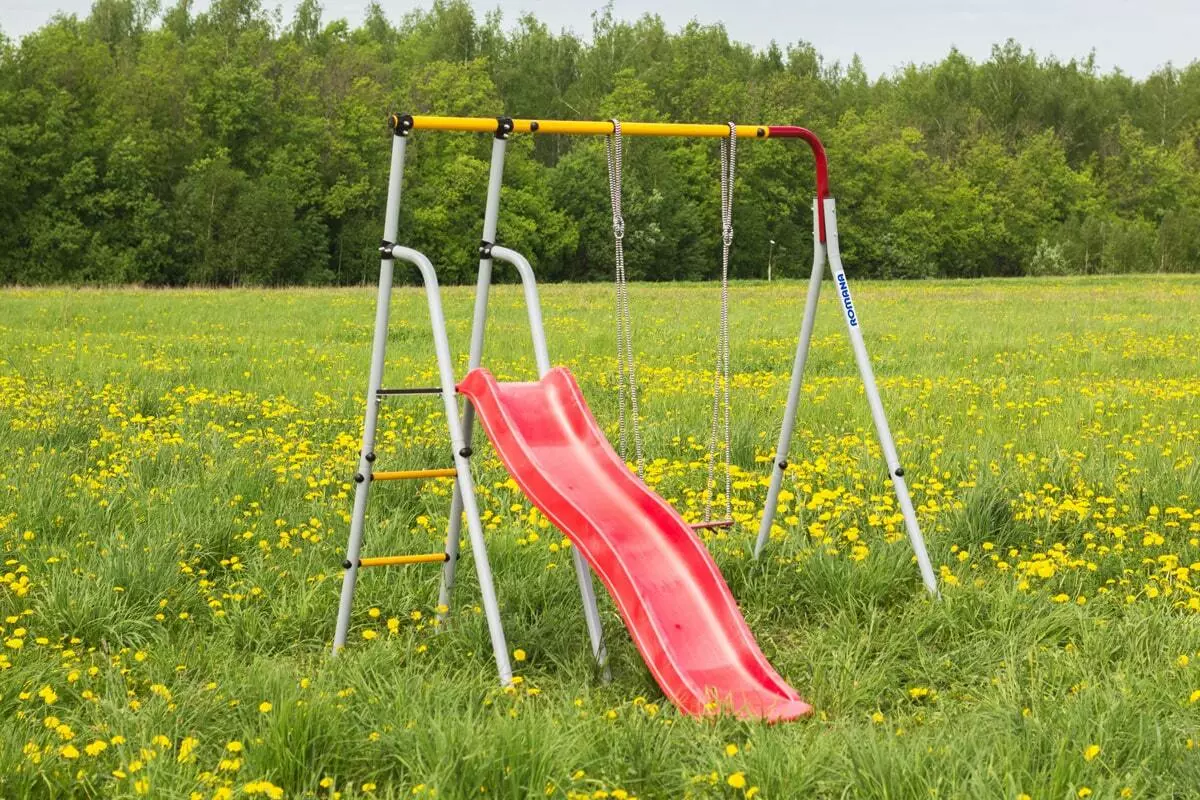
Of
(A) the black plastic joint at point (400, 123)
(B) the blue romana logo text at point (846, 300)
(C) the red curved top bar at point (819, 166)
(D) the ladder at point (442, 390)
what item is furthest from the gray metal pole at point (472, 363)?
(B) the blue romana logo text at point (846, 300)

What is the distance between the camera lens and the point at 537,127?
5.10 metres

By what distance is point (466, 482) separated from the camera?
14.8 feet

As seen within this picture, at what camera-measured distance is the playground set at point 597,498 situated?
434 cm

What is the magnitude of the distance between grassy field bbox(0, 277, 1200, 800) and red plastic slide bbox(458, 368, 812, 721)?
18cm

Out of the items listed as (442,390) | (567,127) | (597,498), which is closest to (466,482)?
(442,390)

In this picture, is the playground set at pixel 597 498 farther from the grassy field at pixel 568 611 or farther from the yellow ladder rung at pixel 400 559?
the grassy field at pixel 568 611

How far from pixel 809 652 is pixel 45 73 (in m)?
63.0

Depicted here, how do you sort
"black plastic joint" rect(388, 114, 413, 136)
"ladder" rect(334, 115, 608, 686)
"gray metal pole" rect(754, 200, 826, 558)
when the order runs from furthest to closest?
"gray metal pole" rect(754, 200, 826, 558)
"black plastic joint" rect(388, 114, 413, 136)
"ladder" rect(334, 115, 608, 686)

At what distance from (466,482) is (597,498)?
582 mm

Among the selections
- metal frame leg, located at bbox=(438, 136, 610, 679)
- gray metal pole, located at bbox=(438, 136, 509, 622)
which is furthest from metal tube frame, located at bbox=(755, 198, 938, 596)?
gray metal pole, located at bbox=(438, 136, 509, 622)

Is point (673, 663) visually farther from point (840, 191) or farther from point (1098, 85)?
point (1098, 85)

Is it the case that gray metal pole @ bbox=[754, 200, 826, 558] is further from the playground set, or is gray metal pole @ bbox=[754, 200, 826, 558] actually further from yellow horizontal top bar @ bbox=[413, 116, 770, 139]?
yellow horizontal top bar @ bbox=[413, 116, 770, 139]

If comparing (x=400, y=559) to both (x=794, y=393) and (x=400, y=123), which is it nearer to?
(x=400, y=123)

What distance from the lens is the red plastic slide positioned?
169 inches
